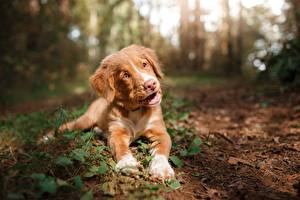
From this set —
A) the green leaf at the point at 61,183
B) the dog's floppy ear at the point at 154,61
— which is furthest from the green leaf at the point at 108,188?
the dog's floppy ear at the point at 154,61

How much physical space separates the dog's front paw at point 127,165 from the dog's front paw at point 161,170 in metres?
0.17

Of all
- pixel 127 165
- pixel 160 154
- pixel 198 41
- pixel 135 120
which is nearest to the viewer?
pixel 127 165

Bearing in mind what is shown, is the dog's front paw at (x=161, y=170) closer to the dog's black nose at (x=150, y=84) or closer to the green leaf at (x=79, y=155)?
A: the green leaf at (x=79, y=155)

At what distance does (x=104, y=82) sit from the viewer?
444 centimetres

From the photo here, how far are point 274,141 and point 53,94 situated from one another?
1210 cm

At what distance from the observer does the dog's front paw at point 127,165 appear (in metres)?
3.51

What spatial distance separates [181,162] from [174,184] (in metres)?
0.59

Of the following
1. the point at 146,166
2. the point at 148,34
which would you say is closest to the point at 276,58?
the point at 146,166

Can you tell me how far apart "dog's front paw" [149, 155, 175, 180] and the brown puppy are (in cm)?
12

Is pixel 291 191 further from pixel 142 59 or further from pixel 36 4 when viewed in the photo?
pixel 36 4

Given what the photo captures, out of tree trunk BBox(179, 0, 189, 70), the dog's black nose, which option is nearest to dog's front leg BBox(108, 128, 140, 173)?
the dog's black nose

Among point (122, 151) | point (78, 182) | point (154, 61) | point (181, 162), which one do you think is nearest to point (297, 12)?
point (154, 61)

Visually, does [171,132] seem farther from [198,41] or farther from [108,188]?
[198,41]

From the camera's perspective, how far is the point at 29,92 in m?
15.0
